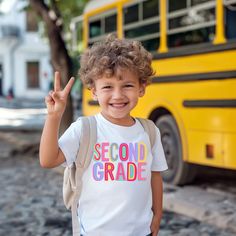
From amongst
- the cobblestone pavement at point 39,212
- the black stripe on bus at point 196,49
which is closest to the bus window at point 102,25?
the black stripe on bus at point 196,49

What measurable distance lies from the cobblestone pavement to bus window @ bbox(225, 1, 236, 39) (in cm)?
169

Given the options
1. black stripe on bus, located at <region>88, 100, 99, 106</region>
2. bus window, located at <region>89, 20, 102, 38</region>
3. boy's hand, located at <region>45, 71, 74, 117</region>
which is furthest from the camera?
bus window, located at <region>89, 20, 102, 38</region>

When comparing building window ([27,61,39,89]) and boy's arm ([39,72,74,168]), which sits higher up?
building window ([27,61,39,89])

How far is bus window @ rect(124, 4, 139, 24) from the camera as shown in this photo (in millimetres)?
7031

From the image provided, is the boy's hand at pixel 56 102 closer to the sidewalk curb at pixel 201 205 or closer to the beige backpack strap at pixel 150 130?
the beige backpack strap at pixel 150 130

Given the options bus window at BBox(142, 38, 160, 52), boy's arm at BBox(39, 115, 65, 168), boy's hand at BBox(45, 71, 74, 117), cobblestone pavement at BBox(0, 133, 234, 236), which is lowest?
cobblestone pavement at BBox(0, 133, 234, 236)

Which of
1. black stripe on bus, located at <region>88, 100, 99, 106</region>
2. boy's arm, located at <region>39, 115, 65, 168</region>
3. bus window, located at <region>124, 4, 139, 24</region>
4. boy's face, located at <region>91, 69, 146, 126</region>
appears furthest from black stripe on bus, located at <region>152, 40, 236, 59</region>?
boy's arm, located at <region>39, 115, 65, 168</region>

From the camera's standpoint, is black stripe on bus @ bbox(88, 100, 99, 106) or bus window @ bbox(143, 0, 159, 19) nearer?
bus window @ bbox(143, 0, 159, 19)

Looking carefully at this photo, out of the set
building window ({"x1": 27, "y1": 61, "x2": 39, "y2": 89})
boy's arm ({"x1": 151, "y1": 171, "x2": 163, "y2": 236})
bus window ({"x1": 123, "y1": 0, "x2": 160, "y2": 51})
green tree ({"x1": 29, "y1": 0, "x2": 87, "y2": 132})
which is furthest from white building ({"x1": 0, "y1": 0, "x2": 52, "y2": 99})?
boy's arm ({"x1": 151, "y1": 171, "x2": 163, "y2": 236})

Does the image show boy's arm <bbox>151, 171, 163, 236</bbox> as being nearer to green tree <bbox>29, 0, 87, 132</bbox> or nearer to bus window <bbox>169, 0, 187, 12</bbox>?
bus window <bbox>169, 0, 187, 12</bbox>

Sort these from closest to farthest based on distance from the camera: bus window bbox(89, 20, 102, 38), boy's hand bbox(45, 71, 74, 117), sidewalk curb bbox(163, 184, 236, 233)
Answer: boy's hand bbox(45, 71, 74, 117)
sidewalk curb bbox(163, 184, 236, 233)
bus window bbox(89, 20, 102, 38)

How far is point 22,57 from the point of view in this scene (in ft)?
124

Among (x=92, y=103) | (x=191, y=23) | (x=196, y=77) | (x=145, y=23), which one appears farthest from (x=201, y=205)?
(x=92, y=103)

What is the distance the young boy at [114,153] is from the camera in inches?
88.0
